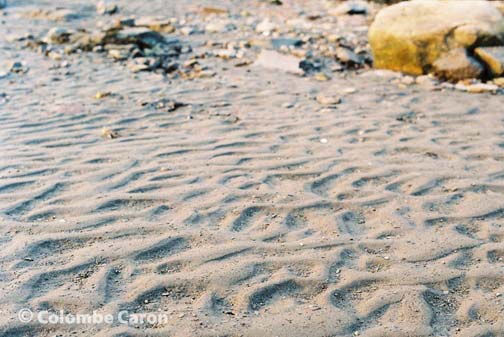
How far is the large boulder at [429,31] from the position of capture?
22.0ft

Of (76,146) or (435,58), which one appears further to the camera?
(435,58)

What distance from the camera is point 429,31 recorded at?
6750mm

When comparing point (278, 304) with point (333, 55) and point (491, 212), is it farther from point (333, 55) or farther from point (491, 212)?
point (333, 55)

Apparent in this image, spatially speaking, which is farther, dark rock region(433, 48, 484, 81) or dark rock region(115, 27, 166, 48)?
dark rock region(115, 27, 166, 48)

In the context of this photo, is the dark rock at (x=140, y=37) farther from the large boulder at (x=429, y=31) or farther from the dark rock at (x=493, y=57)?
the dark rock at (x=493, y=57)

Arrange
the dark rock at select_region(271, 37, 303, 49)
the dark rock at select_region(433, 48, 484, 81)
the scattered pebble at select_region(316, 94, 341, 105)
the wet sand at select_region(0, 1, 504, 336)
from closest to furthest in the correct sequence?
the wet sand at select_region(0, 1, 504, 336) → the scattered pebble at select_region(316, 94, 341, 105) → the dark rock at select_region(433, 48, 484, 81) → the dark rock at select_region(271, 37, 303, 49)

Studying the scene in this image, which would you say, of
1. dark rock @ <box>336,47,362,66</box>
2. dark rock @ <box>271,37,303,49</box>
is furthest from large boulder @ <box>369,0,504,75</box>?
dark rock @ <box>271,37,303,49</box>

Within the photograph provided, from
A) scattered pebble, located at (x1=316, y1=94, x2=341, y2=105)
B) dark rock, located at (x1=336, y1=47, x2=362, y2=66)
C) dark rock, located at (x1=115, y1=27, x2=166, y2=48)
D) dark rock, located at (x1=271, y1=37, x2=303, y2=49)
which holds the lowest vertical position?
scattered pebble, located at (x1=316, y1=94, x2=341, y2=105)

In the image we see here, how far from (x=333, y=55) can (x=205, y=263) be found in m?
5.40

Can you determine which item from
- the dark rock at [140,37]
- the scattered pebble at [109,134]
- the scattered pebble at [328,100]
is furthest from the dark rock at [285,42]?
the scattered pebble at [109,134]

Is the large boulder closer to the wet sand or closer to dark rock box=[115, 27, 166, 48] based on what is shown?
the wet sand

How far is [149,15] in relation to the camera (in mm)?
10438

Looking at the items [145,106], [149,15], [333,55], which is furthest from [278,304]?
[149,15]

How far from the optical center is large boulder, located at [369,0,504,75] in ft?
22.0
